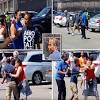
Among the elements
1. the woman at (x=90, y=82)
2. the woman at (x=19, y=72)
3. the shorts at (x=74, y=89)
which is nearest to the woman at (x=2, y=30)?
the woman at (x=19, y=72)

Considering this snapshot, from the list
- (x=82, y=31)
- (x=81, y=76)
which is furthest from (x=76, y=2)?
(x=81, y=76)

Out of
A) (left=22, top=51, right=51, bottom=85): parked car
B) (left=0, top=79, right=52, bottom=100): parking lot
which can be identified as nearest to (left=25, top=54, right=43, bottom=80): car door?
(left=22, top=51, right=51, bottom=85): parked car

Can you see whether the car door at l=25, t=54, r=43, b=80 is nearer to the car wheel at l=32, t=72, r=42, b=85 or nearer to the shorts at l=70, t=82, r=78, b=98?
the car wheel at l=32, t=72, r=42, b=85

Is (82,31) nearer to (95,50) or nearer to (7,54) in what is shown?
(95,50)

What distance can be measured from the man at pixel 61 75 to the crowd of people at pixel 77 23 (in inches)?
22.6

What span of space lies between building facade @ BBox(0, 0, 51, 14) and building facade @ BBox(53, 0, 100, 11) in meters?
0.23

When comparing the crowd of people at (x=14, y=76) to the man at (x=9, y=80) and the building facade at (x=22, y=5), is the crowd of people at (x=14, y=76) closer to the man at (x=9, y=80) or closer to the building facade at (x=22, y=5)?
the man at (x=9, y=80)

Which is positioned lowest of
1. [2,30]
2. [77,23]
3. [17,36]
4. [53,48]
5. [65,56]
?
[65,56]

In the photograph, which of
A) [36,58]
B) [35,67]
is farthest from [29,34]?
[35,67]

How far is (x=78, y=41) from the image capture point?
1747 centimetres

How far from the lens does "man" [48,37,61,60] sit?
17203 mm

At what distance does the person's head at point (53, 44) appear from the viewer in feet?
56.4

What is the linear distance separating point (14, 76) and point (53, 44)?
116 cm

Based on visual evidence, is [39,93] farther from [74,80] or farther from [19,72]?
[19,72]
